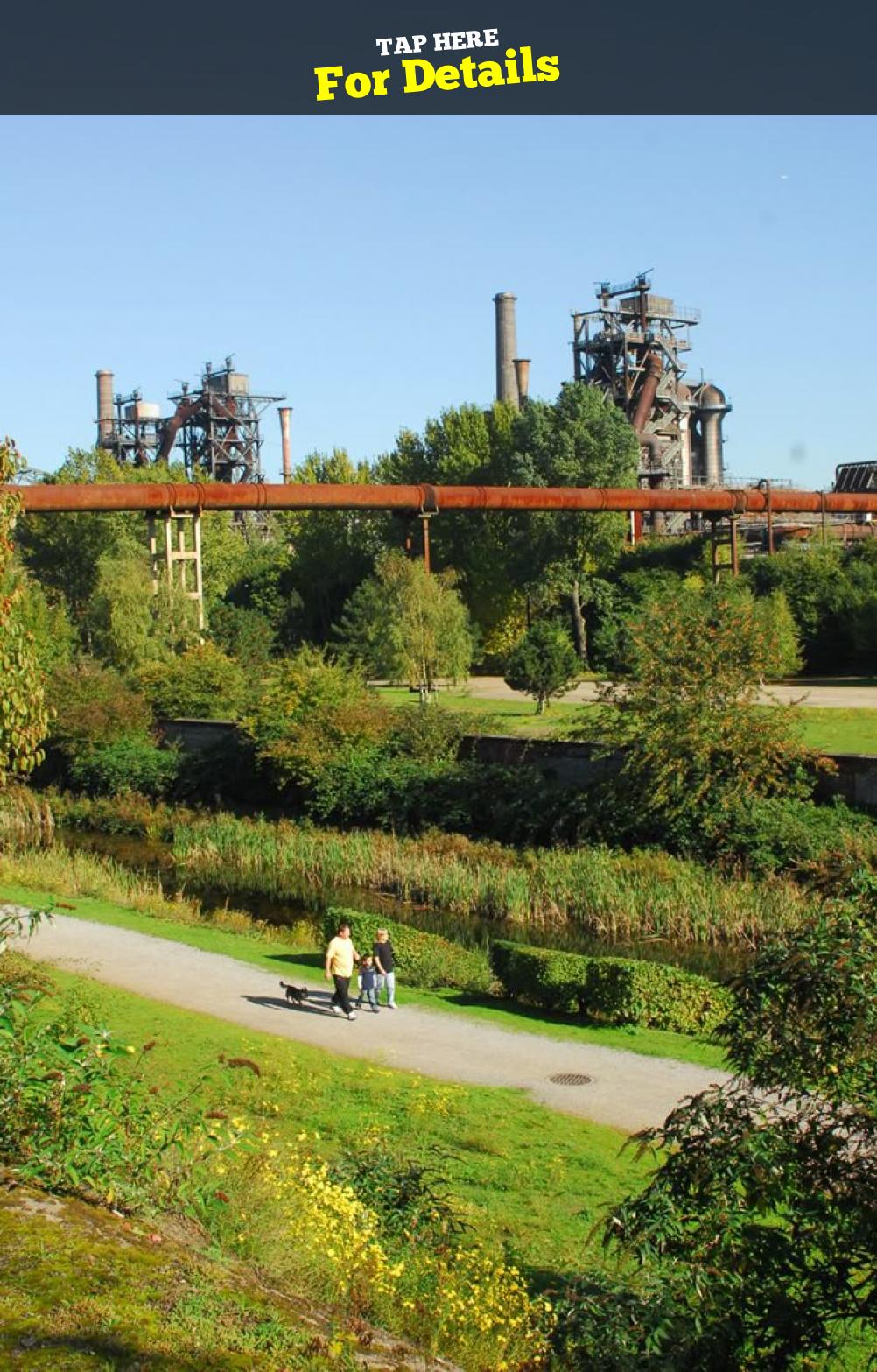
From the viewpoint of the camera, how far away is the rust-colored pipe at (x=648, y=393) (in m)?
67.1

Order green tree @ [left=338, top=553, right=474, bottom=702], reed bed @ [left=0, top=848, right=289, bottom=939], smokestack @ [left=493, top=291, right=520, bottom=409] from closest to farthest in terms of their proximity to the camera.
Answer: reed bed @ [left=0, top=848, right=289, bottom=939] < green tree @ [left=338, top=553, right=474, bottom=702] < smokestack @ [left=493, top=291, right=520, bottom=409]

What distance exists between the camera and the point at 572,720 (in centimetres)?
2725

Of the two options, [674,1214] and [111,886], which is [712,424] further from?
[674,1214]

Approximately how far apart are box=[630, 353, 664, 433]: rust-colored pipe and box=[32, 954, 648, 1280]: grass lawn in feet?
186

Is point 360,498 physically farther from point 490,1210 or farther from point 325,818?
point 490,1210

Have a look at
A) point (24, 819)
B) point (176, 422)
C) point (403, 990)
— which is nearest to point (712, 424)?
point (176, 422)

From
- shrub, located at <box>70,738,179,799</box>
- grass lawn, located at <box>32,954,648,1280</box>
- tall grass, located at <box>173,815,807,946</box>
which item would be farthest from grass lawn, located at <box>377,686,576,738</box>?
grass lawn, located at <box>32,954,648,1280</box>

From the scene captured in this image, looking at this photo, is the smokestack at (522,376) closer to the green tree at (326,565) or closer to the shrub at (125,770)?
the green tree at (326,565)

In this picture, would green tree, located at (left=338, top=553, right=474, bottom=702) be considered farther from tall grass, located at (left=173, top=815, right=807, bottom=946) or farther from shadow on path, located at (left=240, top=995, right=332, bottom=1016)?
shadow on path, located at (left=240, top=995, right=332, bottom=1016)

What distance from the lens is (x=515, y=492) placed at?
42.5m

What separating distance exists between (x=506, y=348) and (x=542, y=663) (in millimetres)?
35296

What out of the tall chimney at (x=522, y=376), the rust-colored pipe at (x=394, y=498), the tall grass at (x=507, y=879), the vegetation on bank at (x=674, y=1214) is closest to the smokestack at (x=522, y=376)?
the tall chimney at (x=522, y=376)

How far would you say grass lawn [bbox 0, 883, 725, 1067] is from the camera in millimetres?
14289

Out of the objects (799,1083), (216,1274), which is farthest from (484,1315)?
(799,1083)
